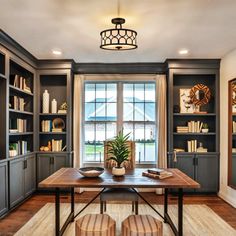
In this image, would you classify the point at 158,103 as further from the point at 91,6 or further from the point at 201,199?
the point at 91,6

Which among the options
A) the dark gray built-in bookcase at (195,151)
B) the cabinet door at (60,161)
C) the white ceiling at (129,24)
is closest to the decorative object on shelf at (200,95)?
the dark gray built-in bookcase at (195,151)

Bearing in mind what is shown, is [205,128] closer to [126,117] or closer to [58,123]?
[126,117]

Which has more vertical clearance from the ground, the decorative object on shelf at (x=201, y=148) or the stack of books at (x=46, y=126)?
the stack of books at (x=46, y=126)

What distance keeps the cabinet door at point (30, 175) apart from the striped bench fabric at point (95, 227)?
2.26 meters

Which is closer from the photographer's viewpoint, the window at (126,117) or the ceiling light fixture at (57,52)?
the ceiling light fixture at (57,52)

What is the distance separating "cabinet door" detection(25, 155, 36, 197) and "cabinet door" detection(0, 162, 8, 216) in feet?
A: 2.62

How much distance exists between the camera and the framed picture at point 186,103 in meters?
5.30

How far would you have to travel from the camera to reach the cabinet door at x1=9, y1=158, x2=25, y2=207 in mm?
4035

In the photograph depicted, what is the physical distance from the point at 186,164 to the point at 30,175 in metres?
2.93

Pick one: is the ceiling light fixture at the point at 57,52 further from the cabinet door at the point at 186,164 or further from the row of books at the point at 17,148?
the cabinet door at the point at 186,164

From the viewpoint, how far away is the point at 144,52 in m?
4.56

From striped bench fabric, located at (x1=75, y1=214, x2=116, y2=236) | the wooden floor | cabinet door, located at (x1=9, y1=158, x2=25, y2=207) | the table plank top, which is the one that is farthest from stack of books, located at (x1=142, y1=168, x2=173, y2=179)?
cabinet door, located at (x1=9, y1=158, x2=25, y2=207)

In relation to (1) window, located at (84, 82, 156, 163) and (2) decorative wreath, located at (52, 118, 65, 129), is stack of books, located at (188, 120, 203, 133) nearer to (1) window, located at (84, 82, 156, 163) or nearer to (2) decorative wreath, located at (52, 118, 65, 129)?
(1) window, located at (84, 82, 156, 163)

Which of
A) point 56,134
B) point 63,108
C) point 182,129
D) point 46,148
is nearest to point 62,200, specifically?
point 46,148
